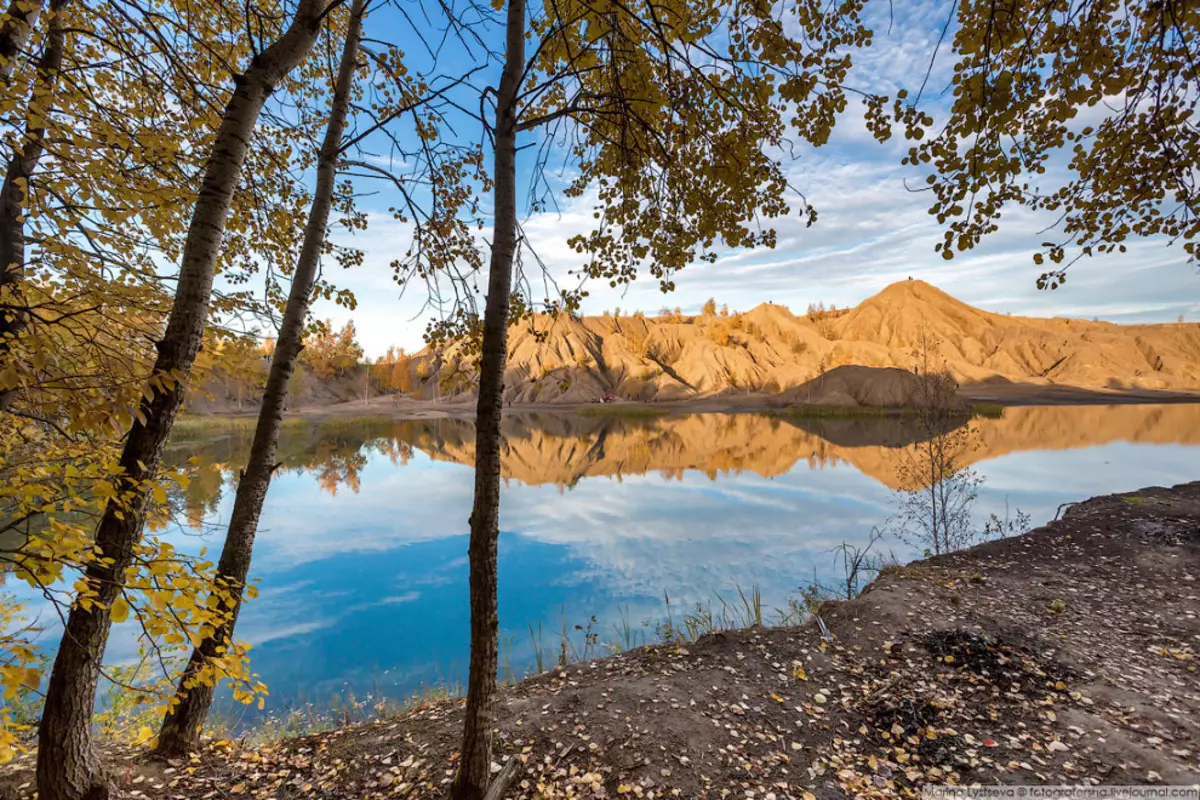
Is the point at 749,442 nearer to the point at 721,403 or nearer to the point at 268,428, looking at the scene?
the point at 268,428

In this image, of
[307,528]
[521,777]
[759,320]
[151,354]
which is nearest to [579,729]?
Answer: [521,777]

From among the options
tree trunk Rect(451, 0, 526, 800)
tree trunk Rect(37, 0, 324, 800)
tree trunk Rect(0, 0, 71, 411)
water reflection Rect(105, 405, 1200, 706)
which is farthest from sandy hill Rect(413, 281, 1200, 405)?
tree trunk Rect(451, 0, 526, 800)

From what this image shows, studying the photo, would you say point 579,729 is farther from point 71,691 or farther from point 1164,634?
point 1164,634

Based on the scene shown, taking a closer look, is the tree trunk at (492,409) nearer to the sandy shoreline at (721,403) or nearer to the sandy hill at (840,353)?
the sandy shoreline at (721,403)

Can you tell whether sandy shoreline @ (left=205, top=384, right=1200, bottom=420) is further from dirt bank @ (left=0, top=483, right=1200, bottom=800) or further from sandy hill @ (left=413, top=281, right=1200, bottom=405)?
dirt bank @ (left=0, top=483, right=1200, bottom=800)

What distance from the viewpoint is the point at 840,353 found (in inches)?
4129

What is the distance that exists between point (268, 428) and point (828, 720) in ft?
18.2

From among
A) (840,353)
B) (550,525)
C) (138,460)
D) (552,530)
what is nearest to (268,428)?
(138,460)

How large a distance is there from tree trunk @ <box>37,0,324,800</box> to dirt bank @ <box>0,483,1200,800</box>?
483 mm

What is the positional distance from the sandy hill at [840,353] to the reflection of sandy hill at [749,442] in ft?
77.2

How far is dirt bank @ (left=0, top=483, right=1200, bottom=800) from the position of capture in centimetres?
359

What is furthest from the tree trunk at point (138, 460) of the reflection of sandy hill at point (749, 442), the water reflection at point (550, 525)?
the reflection of sandy hill at point (749, 442)

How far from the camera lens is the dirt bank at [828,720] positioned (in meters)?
3.59

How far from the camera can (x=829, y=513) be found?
17.5 metres
